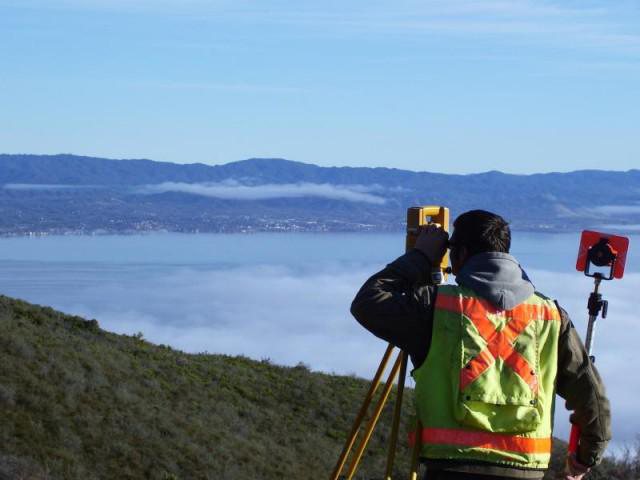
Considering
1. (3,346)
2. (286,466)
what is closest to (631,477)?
(286,466)

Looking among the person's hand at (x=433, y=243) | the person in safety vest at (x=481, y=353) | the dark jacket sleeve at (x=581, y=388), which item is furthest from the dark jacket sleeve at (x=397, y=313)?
the dark jacket sleeve at (x=581, y=388)

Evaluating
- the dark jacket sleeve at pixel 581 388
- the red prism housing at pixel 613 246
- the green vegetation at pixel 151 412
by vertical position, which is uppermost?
the red prism housing at pixel 613 246

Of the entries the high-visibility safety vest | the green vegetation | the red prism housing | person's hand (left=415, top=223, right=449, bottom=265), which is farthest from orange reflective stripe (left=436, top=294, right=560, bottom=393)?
the green vegetation

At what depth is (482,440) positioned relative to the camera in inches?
138

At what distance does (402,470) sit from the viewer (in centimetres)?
1645

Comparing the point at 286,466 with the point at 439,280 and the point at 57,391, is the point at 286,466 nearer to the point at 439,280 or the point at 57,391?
the point at 57,391

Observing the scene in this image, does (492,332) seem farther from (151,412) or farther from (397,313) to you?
(151,412)

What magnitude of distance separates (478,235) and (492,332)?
0.34 meters

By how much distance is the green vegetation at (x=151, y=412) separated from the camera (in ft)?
39.9

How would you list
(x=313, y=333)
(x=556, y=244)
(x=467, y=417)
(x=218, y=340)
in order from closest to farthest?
1. (x=467, y=417)
2. (x=218, y=340)
3. (x=313, y=333)
4. (x=556, y=244)

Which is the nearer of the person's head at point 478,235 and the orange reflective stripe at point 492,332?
the orange reflective stripe at point 492,332

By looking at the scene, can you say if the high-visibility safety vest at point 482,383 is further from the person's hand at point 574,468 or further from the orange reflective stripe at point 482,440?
the person's hand at point 574,468

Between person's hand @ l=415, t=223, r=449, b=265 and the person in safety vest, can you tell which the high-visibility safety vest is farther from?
person's hand @ l=415, t=223, r=449, b=265

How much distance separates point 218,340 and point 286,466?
124m
